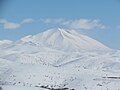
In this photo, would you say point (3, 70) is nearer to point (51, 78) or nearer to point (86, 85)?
point (51, 78)

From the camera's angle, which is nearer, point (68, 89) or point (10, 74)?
point (68, 89)

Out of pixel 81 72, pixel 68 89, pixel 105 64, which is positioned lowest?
pixel 68 89

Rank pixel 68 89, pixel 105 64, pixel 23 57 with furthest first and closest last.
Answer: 1. pixel 23 57
2. pixel 105 64
3. pixel 68 89

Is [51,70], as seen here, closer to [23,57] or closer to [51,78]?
[51,78]

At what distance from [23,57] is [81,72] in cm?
9129

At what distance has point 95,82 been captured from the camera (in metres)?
68.4

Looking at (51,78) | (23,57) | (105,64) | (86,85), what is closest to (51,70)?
(51,78)

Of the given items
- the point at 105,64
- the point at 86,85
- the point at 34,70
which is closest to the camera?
the point at 86,85

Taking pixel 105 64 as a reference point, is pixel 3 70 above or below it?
below

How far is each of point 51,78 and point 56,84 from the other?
549cm

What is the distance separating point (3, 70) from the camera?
267 ft

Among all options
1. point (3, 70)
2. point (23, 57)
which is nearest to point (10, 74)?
point (3, 70)

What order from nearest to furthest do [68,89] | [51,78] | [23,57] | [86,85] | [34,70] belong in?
[68,89] → [86,85] → [51,78] → [34,70] → [23,57]

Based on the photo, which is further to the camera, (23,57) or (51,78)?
(23,57)
